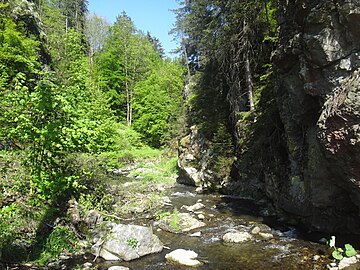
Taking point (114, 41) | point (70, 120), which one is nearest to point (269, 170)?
point (70, 120)

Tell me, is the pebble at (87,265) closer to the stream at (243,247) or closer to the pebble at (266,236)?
the stream at (243,247)

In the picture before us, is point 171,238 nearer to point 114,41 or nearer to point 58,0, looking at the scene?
point 114,41

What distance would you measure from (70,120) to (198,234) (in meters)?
6.36

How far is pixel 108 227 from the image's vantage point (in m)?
9.95

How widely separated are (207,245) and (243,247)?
4.03 ft

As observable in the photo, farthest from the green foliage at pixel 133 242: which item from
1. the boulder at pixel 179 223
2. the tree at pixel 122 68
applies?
the tree at pixel 122 68

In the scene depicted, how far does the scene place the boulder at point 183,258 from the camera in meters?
8.30

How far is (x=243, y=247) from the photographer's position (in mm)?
9398

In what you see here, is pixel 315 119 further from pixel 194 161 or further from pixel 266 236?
pixel 194 161

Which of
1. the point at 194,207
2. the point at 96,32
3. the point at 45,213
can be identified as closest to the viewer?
the point at 45,213

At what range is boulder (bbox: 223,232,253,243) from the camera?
390 inches

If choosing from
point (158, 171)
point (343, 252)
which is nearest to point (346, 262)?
point (343, 252)

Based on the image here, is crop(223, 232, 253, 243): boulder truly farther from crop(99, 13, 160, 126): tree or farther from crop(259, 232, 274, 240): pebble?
crop(99, 13, 160, 126): tree

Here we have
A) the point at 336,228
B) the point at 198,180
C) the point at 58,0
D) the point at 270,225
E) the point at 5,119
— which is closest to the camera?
the point at 5,119
